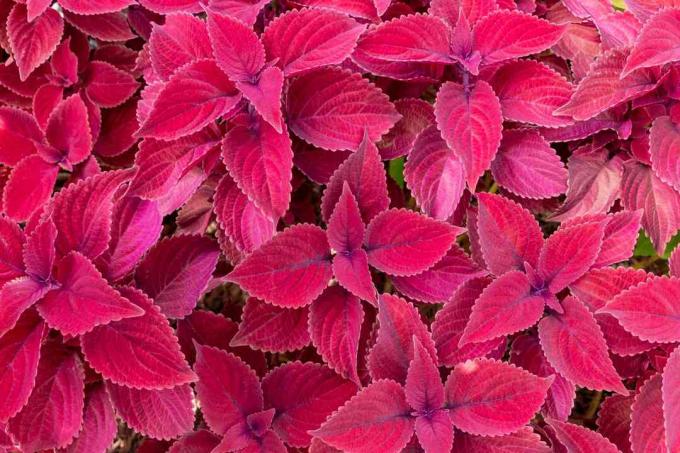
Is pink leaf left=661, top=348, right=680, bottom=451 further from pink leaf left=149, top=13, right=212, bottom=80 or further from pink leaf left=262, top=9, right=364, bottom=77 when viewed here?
pink leaf left=149, top=13, right=212, bottom=80

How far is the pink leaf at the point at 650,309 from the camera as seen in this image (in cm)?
91

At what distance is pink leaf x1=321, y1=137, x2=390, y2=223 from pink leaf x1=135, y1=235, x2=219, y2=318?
8.4 inches

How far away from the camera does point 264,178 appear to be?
3.14 feet

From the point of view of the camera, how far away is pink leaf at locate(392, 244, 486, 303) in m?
1.02

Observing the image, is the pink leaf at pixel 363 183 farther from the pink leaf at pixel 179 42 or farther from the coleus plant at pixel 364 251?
the pink leaf at pixel 179 42

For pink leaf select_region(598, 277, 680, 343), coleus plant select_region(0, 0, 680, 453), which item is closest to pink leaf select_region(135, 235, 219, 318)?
coleus plant select_region(0, 0, 680, 453)

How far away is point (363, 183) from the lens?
39.8 inches

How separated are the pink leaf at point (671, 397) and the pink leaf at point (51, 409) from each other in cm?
79

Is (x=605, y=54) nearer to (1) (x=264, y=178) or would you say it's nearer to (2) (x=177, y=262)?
(1) (x=264, y=178)

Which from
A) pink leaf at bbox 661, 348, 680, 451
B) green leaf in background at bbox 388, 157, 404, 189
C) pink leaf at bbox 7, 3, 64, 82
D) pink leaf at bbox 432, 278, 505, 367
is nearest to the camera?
pink leaf at bbox 661, 348, 680, 451

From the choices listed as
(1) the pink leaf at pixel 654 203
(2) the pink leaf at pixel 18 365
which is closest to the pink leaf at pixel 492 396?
(1) the pink leaf at pixel 654 203

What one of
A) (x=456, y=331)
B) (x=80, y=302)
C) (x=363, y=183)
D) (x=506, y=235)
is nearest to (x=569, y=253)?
(x=506, y=235)

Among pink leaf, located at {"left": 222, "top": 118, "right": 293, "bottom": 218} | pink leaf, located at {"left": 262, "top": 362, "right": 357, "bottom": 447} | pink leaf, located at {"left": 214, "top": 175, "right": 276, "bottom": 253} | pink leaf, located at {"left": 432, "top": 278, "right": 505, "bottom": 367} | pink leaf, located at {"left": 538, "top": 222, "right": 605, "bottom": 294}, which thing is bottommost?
pink leaf, located at {"left": 262, "top": 362, "right": 357, "bottom": 447}

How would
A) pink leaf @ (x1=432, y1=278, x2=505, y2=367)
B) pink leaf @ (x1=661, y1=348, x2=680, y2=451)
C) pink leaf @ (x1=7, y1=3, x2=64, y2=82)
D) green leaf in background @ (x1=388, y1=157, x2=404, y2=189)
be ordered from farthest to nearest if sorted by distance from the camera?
green leaf in background @ (x1=388, y1=157, x2=404, y2=189) < pink leaf @ (x1=7, y1=3, x2=64, y2=82) < pink leaf @ (x1=432, y1=278, x2=505, y2=367) < pink leaf @ (x1=661, y1=348, x2=680, y2=451)
